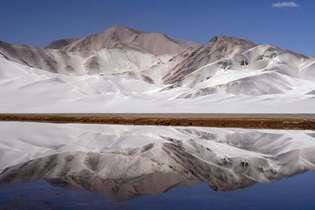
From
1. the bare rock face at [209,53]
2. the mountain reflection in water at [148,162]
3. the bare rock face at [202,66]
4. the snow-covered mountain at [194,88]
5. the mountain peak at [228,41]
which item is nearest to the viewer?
the mountain reflection in water at [148,162]

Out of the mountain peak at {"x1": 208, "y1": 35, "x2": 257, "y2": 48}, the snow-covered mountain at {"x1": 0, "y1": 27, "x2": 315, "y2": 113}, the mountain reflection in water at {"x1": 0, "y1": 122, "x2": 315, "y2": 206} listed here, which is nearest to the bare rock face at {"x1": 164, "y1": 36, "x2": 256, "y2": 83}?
the mountain peak at {"x1": 208, "y1": 35, "x2": 257, "y2": 48}

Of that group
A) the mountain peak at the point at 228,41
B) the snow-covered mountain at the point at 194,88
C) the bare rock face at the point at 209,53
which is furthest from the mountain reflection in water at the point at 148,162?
the mountain peak at the point at 228,41

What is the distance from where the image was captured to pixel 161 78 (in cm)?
13025

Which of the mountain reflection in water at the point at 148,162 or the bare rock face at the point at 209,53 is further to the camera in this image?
the bare rock face at the point at 209,53

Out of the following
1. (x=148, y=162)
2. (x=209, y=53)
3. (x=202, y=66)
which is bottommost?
(x=148, y=162)

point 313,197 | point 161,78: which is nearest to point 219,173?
point 313,197

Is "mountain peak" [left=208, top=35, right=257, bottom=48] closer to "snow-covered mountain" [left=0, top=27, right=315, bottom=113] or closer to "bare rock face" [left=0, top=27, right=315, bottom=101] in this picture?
"bare rock face" [left=0, top=27, right=315, bottom=101]

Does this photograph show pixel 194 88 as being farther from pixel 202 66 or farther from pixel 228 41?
pixel 228 41

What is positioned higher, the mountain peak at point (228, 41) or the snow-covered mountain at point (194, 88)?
the mountain peak at point (228, 41)

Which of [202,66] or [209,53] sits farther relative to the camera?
[209,53]

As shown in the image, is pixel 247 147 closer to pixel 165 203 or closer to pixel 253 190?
pixel 253 190

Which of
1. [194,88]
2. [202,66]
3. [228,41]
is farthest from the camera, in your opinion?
[228,41]

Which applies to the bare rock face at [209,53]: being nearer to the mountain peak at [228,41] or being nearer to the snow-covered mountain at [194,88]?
the mountain peak at [228,41]

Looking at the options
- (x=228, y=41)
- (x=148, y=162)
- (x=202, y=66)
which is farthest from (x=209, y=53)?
(x=148, y=162)
